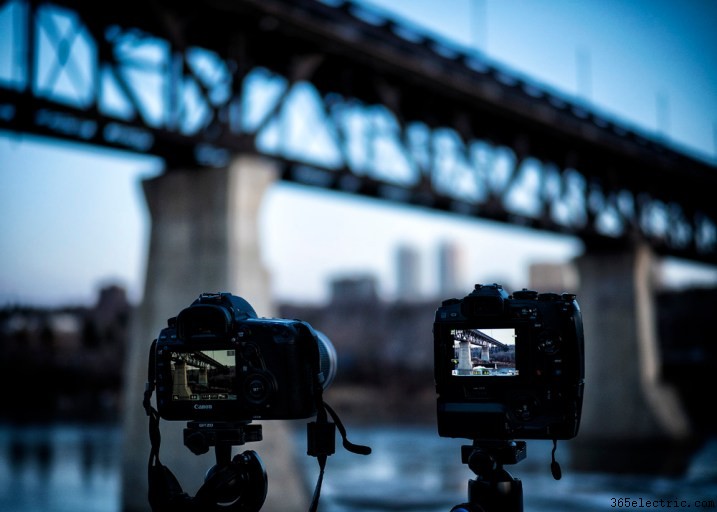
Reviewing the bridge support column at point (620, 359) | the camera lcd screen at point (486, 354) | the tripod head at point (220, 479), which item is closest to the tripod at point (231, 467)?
the tripod head at point (220, 479)

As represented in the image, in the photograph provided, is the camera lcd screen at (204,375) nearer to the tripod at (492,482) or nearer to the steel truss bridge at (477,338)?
the steel truss bridge at (477,338)

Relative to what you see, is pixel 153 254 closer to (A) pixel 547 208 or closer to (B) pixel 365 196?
(B) pixel 365 196

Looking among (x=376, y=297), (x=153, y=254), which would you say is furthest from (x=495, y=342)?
(x=376, y=297)

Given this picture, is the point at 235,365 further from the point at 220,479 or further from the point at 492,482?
the point at 492,482

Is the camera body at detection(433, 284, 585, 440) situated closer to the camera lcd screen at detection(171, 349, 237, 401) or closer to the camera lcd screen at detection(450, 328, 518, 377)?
the camera lcd screen at detection(450, 328, 518, 377)

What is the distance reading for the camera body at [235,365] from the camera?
13.9 feet

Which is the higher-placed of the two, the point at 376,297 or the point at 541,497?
the point at 376,297

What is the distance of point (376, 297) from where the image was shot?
3302 inches

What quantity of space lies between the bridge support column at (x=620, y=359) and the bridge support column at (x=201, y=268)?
19555 mm

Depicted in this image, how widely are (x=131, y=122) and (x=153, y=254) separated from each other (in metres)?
3.69

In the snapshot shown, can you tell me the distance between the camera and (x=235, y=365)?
4.32 m

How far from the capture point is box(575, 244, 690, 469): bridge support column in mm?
32656

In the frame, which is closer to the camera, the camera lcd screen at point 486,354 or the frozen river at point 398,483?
the camera lcd screen at point 486,354

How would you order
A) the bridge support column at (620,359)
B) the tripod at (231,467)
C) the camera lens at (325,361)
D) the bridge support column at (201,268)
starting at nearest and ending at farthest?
the tripod at (231,467) → the camera lens at (325,361) → the bridge support column at (201,268) → the bridge support column at (620,359)
